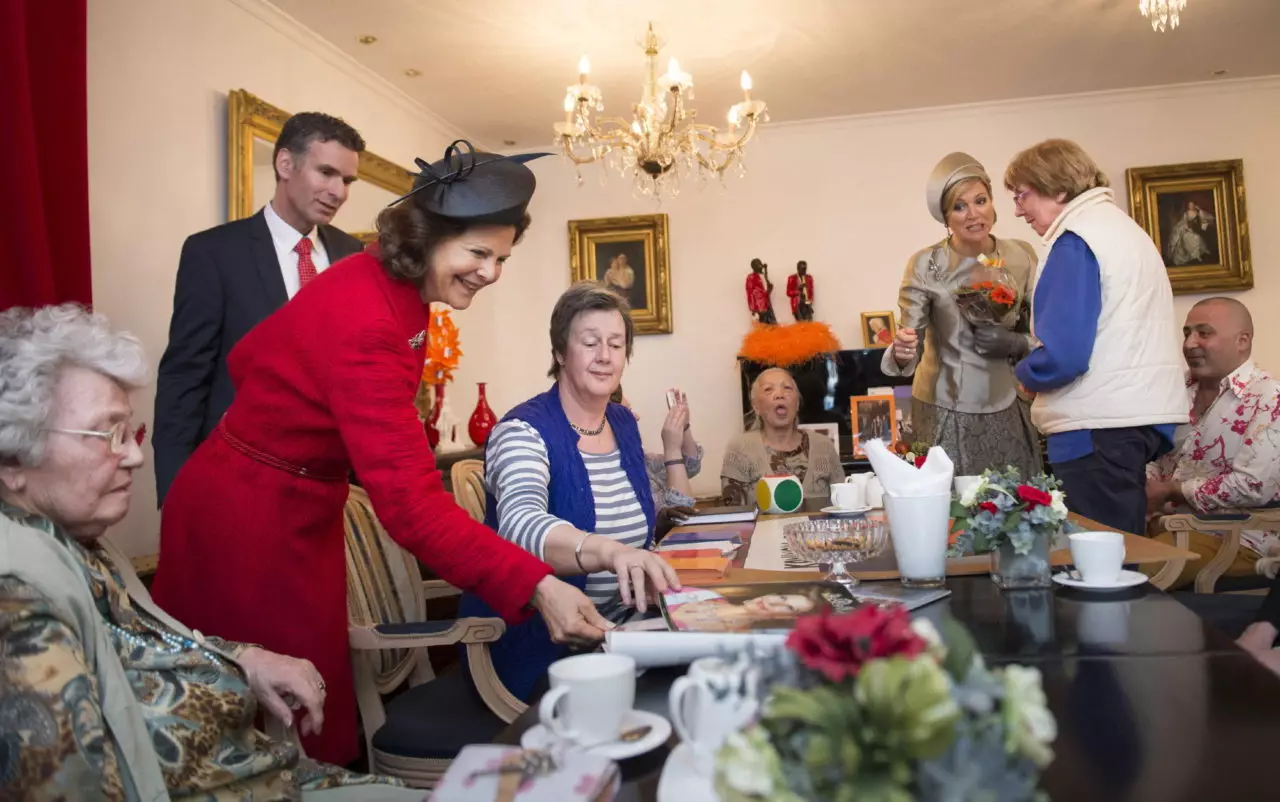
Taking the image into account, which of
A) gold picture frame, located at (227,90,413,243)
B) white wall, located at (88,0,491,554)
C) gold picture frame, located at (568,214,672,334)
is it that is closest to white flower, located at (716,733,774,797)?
white wall, located at (88,0,491,554)

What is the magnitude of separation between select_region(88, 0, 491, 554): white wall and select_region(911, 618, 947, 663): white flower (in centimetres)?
321

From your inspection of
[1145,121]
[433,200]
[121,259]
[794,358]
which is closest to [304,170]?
[121,259]

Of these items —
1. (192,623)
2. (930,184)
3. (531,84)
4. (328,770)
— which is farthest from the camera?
(531,84)

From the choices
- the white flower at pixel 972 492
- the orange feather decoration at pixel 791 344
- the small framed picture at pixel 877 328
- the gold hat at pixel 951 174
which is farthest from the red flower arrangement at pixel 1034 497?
the small framed picture at pixel 877 328

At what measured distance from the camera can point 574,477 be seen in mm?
1914

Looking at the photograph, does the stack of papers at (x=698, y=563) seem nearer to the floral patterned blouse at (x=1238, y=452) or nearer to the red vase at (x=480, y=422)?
the floral patterned blouse at (x=1238, y=452)

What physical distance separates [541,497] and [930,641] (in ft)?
4.10

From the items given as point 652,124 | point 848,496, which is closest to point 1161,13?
point 652,124

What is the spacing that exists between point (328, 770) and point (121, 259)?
2527mm

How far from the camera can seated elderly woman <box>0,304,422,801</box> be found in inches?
39.4

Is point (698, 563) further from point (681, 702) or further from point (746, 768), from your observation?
point (746, 768)

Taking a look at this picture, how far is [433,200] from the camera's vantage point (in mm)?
1544

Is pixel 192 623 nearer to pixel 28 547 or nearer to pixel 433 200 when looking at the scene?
pixel 28 547

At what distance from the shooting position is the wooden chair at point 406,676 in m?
1.68
